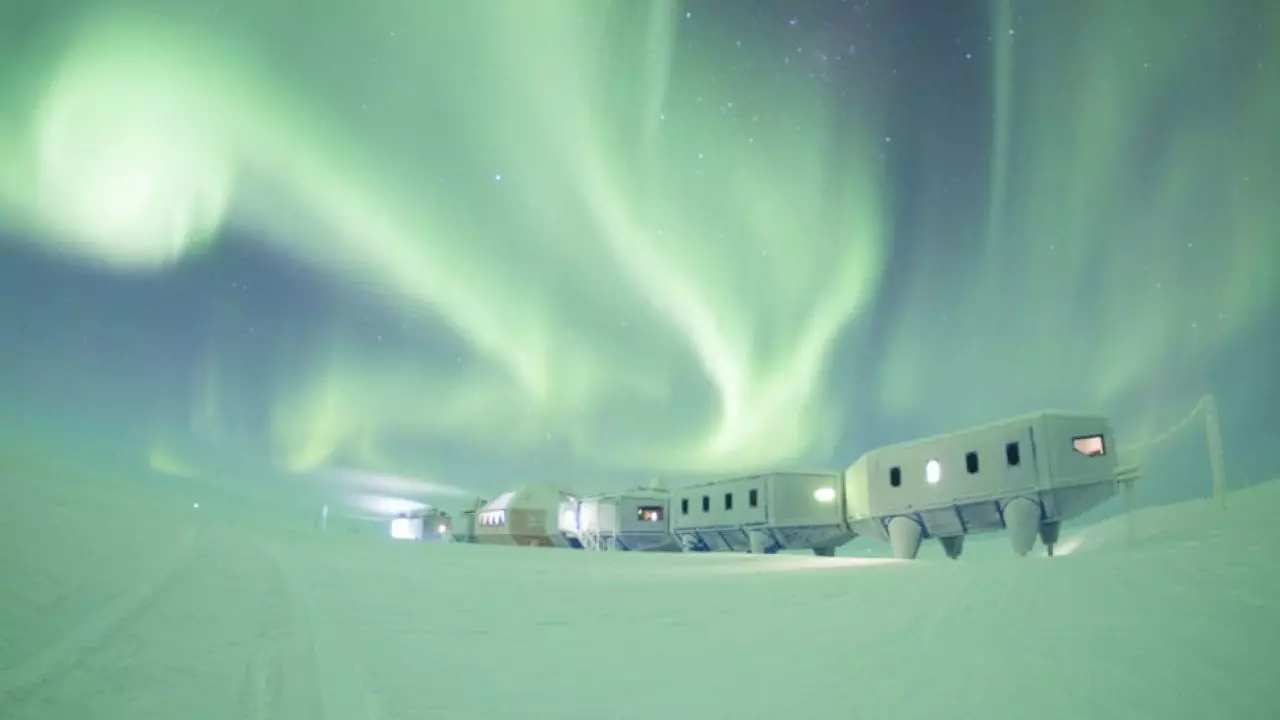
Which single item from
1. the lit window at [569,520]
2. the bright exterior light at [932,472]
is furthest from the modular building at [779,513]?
the lit window at [569,520]

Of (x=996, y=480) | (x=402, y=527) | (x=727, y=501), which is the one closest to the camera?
(x=996, y=480)

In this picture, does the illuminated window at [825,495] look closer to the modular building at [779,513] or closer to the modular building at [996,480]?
the modular building at [779,513]

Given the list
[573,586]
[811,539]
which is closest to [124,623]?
[573,586]

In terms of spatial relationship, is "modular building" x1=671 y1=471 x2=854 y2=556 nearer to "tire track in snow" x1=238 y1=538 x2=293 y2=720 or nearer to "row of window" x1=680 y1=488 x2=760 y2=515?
"row of window" x1=680 y1=488 x2=760 y2=515

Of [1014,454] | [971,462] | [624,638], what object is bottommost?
[624,638]

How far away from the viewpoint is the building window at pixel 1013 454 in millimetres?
24781

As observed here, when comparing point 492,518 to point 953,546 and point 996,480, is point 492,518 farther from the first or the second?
point 996,480

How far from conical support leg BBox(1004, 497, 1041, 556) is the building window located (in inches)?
49.7

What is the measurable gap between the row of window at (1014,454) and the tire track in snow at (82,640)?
2514 centimetres

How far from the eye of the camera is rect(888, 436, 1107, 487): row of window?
23.9 m

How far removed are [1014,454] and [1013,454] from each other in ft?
0.12

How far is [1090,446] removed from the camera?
78.6ft

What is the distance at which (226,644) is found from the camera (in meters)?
7.12

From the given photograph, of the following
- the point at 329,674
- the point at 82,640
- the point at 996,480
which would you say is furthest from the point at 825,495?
the point at 82,640
